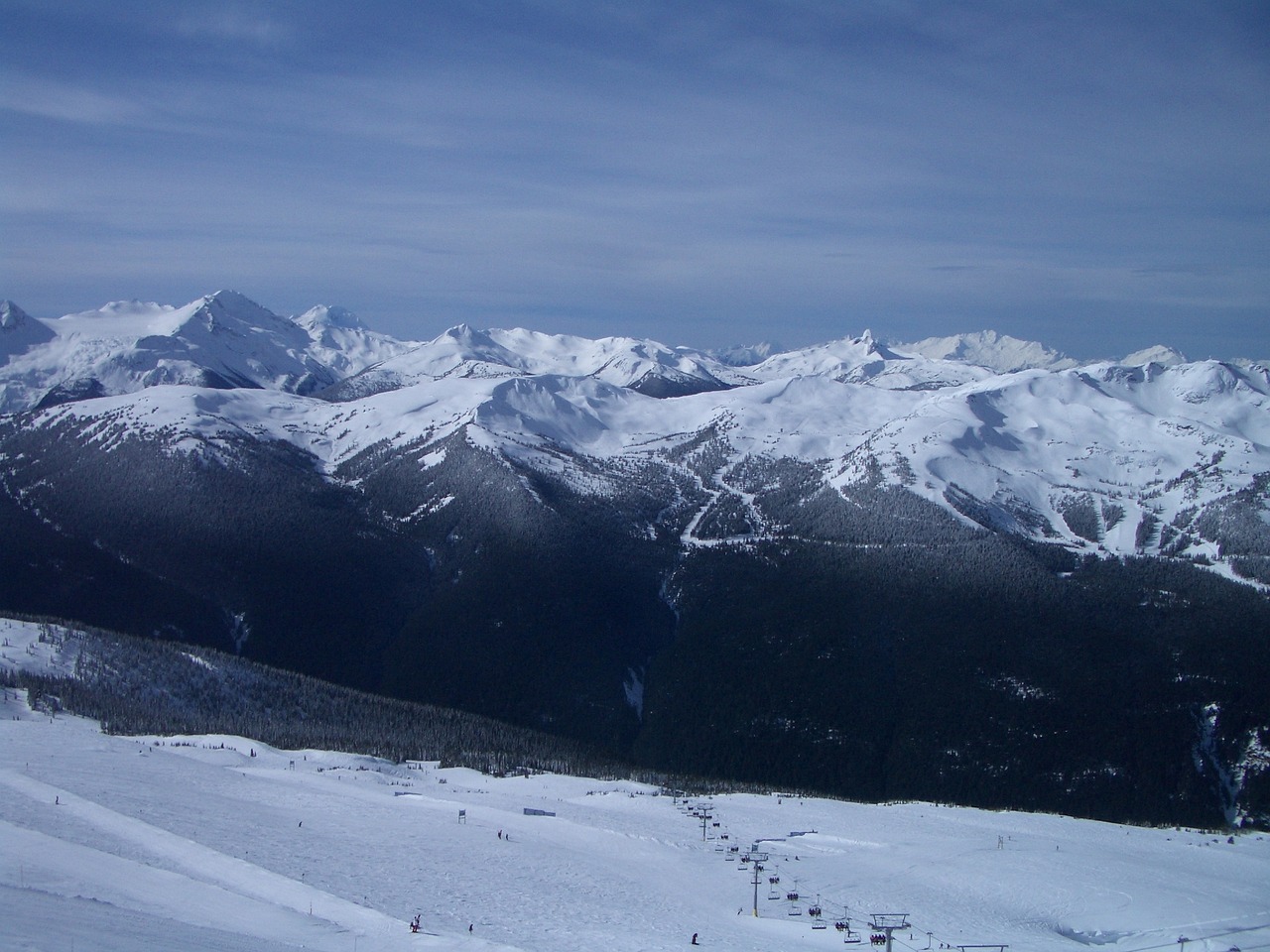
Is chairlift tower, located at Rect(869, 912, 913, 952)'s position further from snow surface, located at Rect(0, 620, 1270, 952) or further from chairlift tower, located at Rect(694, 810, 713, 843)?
chairlift tower, located at Rect(694, 810, 713, 843)

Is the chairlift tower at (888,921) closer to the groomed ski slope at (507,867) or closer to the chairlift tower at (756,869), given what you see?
the groomed ski slope at (507,867)

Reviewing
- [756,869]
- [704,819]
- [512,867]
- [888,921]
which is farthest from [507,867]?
[704,819]

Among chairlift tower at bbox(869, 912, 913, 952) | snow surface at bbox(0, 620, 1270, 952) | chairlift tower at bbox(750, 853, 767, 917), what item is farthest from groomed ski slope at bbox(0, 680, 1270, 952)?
chairlift tower at bbox(750, 853, 767, 917)

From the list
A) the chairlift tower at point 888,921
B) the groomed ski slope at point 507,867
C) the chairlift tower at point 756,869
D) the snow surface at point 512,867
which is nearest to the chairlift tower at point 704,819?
the snow surface at point 512,867

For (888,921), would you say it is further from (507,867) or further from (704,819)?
(704,819)

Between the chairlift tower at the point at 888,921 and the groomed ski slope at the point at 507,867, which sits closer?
the groomed ski slope at the point at 507,867

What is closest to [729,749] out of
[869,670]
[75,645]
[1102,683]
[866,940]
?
[869,670]

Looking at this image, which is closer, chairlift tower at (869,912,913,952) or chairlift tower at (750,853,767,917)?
chairlift tower at (869,912,913,952)
